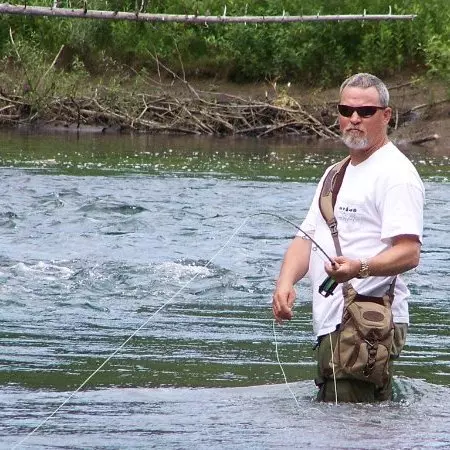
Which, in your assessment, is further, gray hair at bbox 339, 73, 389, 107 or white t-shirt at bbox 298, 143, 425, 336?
gray hair at bbox 339, 73, 389, 107

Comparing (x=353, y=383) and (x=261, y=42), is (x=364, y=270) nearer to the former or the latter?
(x=353, y=383)

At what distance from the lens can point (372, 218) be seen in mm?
6105

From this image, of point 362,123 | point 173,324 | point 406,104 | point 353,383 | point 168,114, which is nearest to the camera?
point 362,123

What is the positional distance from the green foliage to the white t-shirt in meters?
25.9

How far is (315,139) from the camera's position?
2883cm

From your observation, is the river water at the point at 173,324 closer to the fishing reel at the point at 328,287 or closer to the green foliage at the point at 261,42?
the fishing reel at the point at 328,287

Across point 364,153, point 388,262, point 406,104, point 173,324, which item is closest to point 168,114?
point 406,104

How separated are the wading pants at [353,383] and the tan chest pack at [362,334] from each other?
6 centimetres

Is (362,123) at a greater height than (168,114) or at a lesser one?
greater

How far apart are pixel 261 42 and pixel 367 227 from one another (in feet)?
94.1

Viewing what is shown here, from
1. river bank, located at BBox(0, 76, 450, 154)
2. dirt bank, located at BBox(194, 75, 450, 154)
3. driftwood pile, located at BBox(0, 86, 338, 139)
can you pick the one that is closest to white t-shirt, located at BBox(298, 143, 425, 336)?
dirt bank, located at BBox(194, 75, 450, 154)

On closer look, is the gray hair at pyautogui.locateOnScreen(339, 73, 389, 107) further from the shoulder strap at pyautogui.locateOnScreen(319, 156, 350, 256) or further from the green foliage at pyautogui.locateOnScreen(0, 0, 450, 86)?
the green foliage at pyautogui.locateOnScreen(0, 0, 450, 86)

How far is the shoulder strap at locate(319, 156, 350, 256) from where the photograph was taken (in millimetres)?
6199

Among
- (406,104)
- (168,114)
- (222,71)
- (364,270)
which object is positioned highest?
(364,270)
